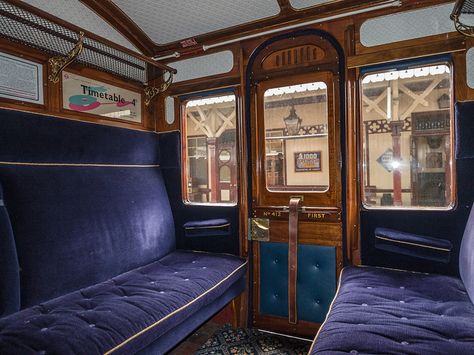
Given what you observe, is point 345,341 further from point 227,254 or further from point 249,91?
point 249,91

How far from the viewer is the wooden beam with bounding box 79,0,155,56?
249cm

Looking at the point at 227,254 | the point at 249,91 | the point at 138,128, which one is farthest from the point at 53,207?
the point at 249,91

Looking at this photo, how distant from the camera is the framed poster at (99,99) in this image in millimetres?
2383

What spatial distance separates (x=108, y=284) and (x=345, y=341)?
1.58 meters

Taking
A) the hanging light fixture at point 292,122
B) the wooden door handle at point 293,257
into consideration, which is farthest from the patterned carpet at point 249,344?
the hanging light fixture at point 292,122

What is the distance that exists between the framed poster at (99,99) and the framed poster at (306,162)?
1588 mm

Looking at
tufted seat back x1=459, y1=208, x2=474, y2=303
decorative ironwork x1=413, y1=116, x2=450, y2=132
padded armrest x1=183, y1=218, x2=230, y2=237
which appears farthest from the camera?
padded armrest x1=183, y1=218, x2=230, y2=237

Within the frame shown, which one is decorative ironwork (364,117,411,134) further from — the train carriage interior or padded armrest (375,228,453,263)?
padded armrest (375,228,453,263)

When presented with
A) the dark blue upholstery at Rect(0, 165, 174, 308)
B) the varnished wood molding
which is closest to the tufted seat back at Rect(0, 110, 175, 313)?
→ the dark blue upholstery at Rect(0, 165, 174, 308)

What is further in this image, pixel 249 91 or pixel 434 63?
pixel 249 91

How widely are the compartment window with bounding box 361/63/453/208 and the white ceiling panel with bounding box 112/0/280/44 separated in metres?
1.03

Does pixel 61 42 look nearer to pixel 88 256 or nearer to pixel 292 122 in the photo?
pixel 88 256

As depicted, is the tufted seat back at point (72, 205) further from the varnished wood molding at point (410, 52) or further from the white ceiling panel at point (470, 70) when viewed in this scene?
the white ceiling panel at point (470, 70)

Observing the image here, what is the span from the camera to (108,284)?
2.14 metres
